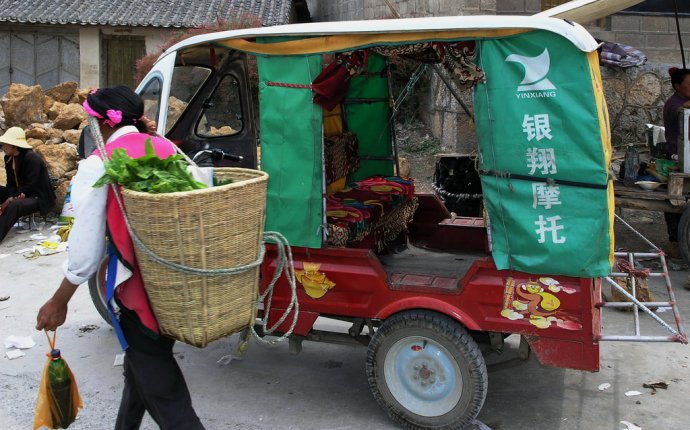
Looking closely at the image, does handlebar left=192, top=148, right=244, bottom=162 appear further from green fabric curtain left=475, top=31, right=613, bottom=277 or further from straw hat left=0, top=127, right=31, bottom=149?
straw hat left=0, top=127, right=31, bottom=149

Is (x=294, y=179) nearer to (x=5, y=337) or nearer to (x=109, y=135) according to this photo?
(x=109, y=135)

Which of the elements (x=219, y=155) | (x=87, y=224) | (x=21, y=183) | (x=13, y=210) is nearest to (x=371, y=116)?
(x=219, y=155)

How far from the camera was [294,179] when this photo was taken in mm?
4180

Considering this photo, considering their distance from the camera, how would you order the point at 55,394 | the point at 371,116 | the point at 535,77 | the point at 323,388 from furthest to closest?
1. the point at 371,116
2. the point at 323,388
3. the point at 535,77
4. the point at 55,394

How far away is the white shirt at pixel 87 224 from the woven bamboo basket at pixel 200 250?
145mm

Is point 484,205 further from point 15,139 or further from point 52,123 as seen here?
point 52,123

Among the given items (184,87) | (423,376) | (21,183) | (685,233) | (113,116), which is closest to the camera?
(113,116)

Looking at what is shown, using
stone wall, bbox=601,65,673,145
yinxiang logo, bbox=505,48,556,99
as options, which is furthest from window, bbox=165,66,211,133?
stone wall, bbox=601,65,673,145

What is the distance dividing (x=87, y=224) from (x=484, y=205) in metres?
2.09

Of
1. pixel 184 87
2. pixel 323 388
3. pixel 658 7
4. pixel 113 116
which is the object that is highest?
pixel 658 7

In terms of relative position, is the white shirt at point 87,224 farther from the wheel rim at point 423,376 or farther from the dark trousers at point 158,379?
the wheel rim at point 423,376

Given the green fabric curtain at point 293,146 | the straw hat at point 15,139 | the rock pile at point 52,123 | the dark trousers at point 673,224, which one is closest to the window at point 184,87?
the green fabric curtain at point 293,146

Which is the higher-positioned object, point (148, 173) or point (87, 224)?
point (148, 173)

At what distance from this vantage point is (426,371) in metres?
3.93
